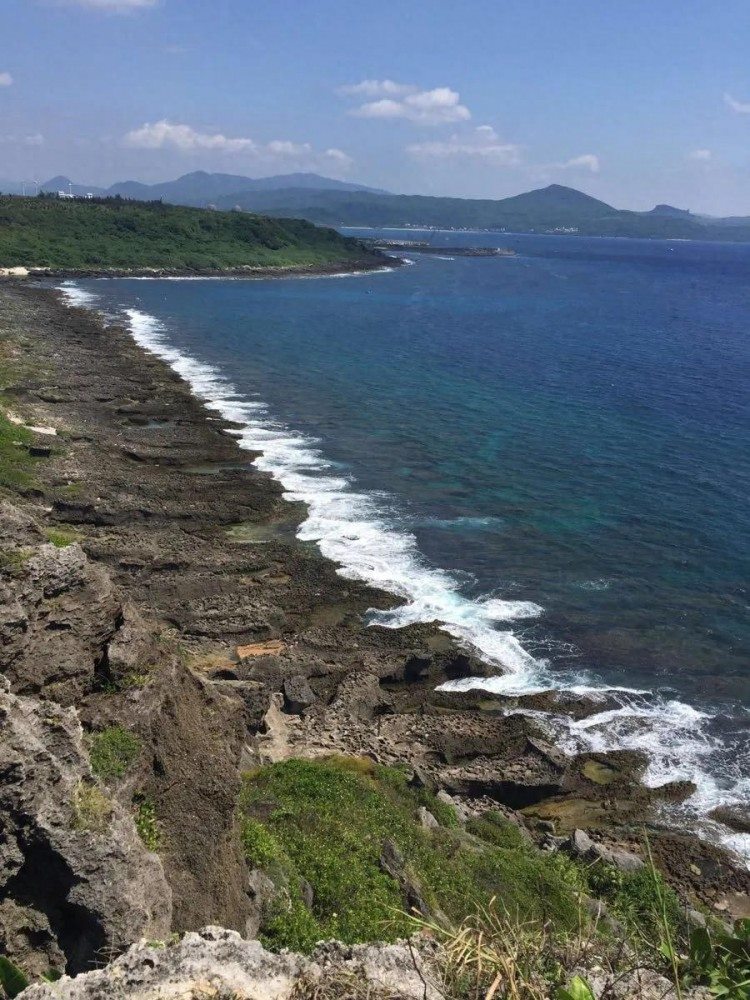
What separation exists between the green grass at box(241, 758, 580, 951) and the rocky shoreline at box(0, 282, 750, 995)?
45.5 inches

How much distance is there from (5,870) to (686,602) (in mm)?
30328

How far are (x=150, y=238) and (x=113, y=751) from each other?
17147cm

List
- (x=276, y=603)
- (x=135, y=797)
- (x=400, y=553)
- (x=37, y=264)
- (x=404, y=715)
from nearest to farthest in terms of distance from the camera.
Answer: (x=135, y=797), (x=404, y=715), (x=276, y=603), (x=400, y=553), (x=37, y=264)

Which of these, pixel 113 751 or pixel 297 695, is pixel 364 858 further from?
pixel 297 695

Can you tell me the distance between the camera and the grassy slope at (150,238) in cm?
14612

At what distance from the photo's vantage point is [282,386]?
225ft

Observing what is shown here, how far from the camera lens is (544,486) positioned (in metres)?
46.4

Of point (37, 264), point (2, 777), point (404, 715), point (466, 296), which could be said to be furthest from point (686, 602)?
point (37, 264)

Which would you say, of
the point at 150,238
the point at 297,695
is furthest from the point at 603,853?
the point at 150,238

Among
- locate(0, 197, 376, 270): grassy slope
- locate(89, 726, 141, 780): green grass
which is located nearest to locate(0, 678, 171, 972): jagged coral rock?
locate(89, 726, 141, 780): green grass

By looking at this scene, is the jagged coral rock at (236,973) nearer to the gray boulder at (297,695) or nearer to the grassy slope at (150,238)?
the gray boulder at (297,695)

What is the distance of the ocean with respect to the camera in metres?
29.1

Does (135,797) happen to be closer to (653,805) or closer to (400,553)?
(653,805)

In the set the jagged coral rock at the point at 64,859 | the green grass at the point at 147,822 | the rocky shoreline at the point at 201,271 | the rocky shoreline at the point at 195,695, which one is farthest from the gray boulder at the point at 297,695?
the rocky shoreline at the point at 201,271
